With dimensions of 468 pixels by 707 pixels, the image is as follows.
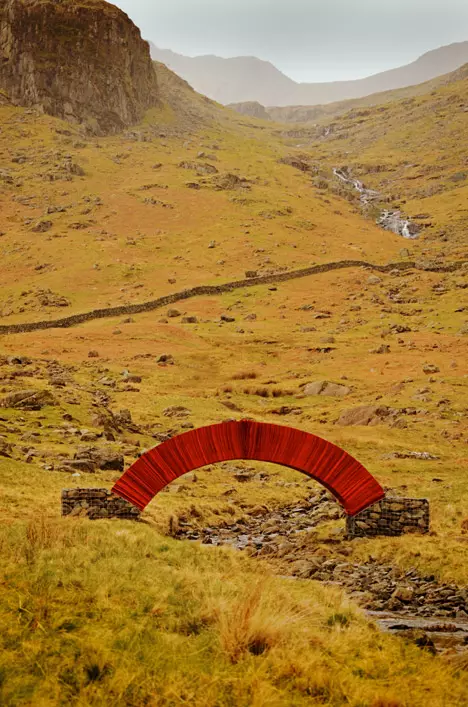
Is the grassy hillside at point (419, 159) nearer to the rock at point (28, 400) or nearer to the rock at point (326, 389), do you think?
the rock at point (326, 389)

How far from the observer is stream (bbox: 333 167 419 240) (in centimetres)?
10350

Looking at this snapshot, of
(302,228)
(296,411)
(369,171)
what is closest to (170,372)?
(296,411)

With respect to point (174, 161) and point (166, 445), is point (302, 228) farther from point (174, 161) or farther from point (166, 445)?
A: point (166, 445)

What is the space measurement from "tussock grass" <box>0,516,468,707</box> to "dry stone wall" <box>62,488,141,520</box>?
4.89 meters

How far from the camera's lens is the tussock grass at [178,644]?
7.36m

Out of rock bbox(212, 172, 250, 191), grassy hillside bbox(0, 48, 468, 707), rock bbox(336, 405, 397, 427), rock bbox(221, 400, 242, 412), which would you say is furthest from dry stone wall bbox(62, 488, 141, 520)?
rock bbox(212, 172, 250, 191)

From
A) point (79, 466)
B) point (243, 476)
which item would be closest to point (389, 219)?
point (243, 476)

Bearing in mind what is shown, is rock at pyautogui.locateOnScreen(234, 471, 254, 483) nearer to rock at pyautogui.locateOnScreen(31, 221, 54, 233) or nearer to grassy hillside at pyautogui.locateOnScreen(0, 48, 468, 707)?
grassy hillside at pyautogui.locateOnScreen(0, 48, 468, 707)

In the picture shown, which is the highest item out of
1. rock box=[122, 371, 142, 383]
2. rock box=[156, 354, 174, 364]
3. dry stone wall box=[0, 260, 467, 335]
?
dry stone wall box=[0, 260, 467, 335]

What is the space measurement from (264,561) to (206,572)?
3.39 metres

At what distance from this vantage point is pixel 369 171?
14775cm

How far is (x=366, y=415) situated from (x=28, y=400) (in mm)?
18262

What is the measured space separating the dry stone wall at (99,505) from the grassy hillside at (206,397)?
689 mm

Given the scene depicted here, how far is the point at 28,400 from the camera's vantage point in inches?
1326
